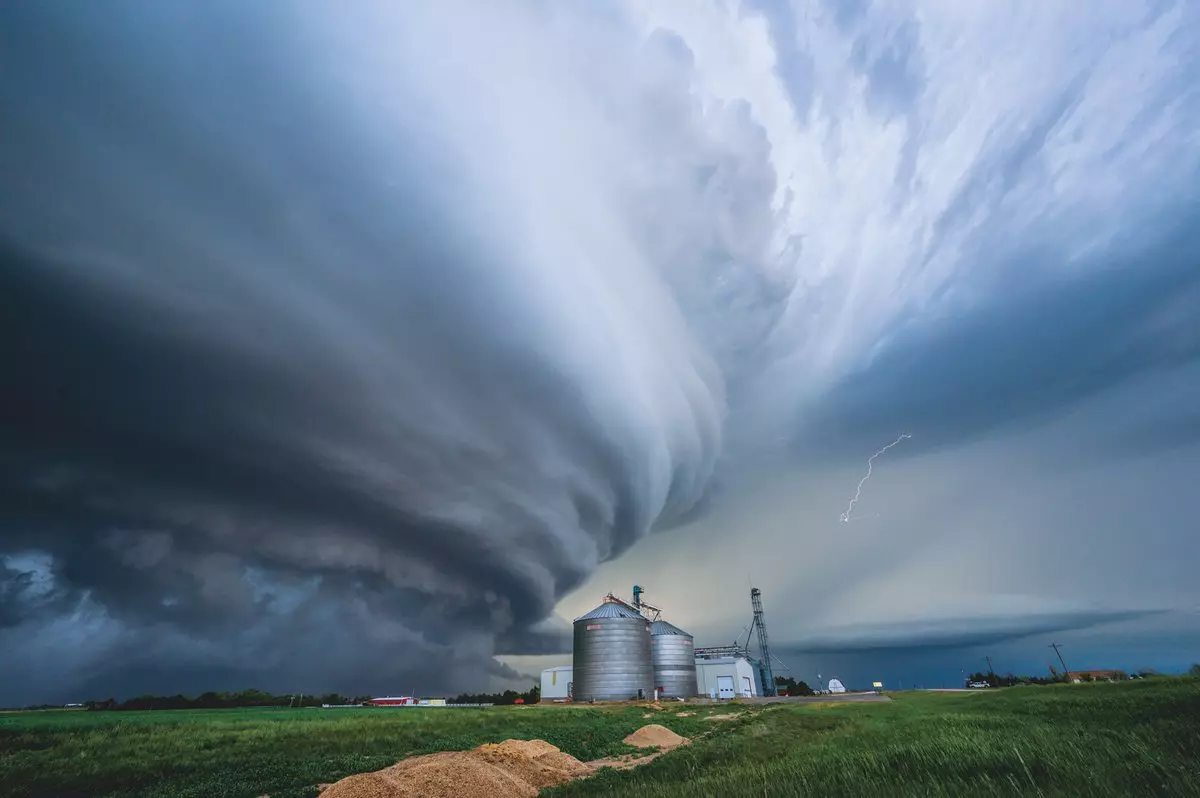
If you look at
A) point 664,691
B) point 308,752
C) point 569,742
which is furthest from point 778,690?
point 308,752

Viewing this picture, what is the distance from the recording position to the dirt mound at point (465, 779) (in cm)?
2205

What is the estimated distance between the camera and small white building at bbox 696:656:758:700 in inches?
5039

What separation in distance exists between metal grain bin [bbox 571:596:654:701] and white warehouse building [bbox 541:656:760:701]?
19163 mm

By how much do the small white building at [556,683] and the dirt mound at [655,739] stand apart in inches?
3584

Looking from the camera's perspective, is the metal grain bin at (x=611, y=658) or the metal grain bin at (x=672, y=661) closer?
the metal grain bin at (x=611, y=658)

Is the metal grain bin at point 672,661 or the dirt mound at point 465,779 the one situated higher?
the metal grain bin at point 672,661

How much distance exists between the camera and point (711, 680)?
13062cm

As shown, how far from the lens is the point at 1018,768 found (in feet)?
41.0

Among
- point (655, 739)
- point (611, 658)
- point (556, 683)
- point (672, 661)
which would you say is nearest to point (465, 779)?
point (655, 739)

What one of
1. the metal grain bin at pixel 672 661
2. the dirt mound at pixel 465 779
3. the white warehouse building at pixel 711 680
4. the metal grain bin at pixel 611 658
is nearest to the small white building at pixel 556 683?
the white warehouse building at pixel 711 680

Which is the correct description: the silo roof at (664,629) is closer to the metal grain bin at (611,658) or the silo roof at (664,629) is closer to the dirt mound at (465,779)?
the metal grain bin at (611,658)

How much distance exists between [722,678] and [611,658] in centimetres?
4432

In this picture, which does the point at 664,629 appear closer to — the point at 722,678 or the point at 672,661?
the point at 672,661

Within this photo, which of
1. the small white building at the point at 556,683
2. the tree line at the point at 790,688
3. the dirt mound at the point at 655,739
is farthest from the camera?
the tree line at the point at 790,688
